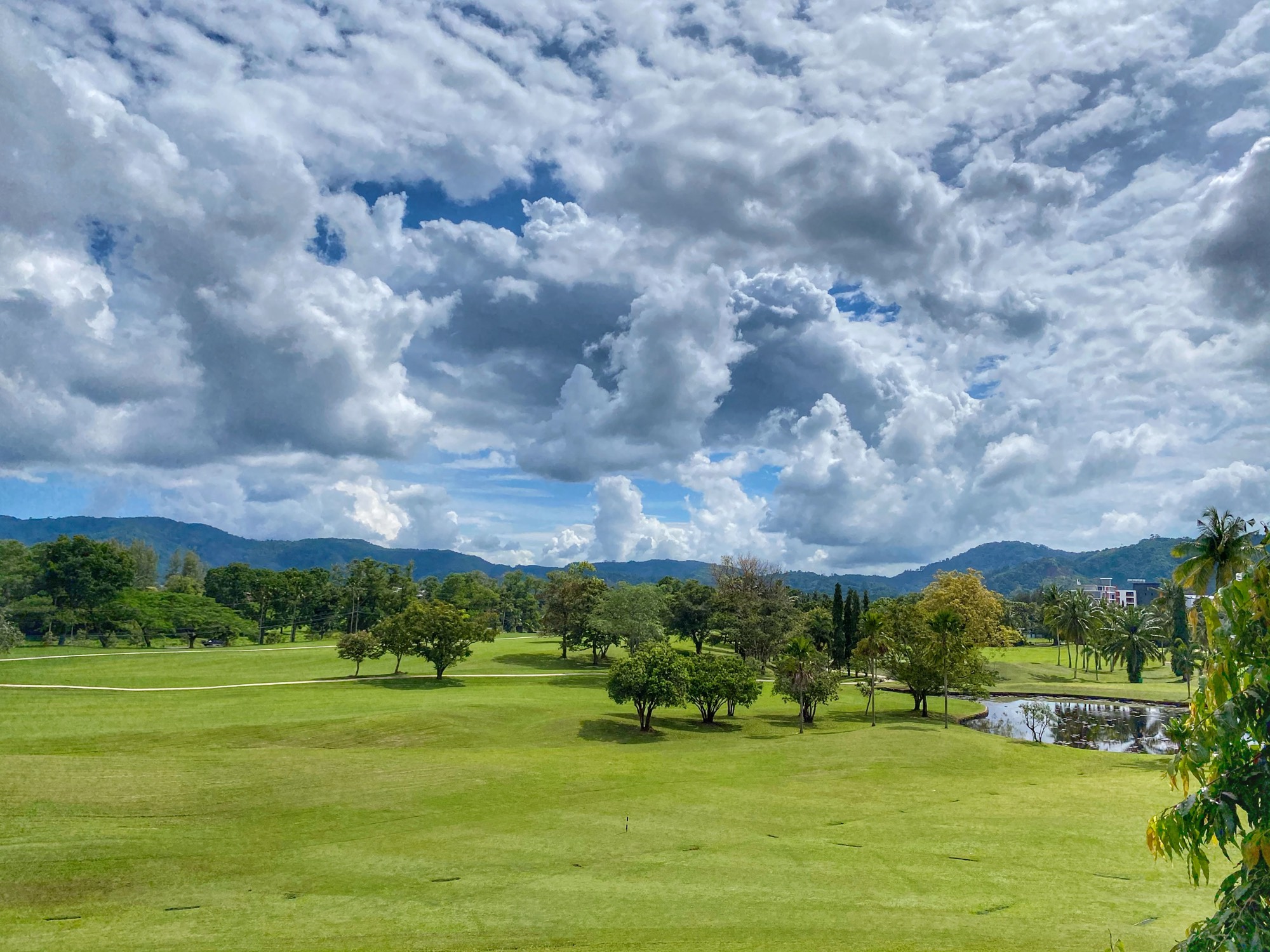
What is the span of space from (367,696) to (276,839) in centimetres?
4574

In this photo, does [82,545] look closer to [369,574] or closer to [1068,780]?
[369,574]

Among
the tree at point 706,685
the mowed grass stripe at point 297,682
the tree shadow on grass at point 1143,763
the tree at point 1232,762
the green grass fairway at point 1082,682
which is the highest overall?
the tree at point 1232,762

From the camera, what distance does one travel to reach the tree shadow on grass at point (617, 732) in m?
63.1

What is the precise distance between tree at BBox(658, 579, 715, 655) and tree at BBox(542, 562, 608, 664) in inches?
600

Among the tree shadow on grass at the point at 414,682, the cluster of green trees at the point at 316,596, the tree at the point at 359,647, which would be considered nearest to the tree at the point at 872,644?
the tree shadow on grass at the point at 414,682

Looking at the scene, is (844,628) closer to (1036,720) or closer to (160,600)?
(1036,720)

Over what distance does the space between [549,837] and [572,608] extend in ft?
273

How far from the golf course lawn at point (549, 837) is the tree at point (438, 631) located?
25.0 meters

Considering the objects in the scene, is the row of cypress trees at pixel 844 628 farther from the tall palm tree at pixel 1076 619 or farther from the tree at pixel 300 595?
the tree at pixel 300 595

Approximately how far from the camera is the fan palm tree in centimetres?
12281

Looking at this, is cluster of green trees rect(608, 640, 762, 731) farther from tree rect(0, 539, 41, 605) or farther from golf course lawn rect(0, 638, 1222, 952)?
tree rect(0, 539, 41, 605)

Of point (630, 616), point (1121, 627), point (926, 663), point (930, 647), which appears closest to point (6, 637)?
point (630, 616)

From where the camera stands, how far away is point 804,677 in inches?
2815

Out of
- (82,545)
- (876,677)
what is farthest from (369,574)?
(876,677)
